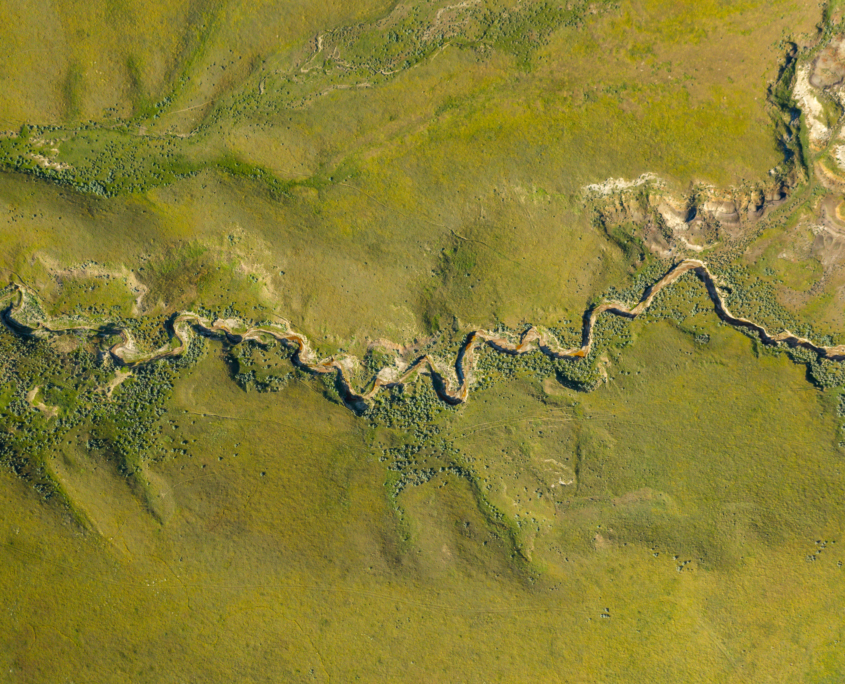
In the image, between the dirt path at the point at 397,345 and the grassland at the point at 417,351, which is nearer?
the grassland at the point at 417,351

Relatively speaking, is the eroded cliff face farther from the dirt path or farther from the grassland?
the dirt path

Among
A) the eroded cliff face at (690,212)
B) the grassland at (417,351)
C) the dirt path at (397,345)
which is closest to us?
the grassland at (417,351)

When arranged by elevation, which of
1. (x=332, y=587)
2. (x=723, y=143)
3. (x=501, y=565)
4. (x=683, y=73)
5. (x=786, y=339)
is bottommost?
(x=332, y=587)

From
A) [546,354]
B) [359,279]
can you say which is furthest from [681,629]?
[359,279]

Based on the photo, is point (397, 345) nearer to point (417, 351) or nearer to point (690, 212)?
point (417, 351)

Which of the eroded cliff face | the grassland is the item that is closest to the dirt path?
the grassland

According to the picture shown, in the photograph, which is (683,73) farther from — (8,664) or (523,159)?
(8,664)

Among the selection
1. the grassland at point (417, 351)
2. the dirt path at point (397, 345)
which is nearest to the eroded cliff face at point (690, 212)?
the grassland at point (417, 351)

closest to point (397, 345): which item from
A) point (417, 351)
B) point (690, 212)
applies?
point (417, 351)

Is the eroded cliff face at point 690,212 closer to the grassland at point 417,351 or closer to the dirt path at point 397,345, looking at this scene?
the grassland at point 417,351
